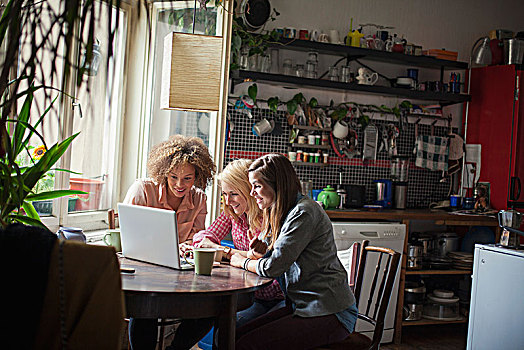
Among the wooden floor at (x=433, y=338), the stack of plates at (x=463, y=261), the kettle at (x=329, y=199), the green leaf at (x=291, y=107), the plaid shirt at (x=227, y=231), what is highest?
the green leaf at (x=291, y=107)

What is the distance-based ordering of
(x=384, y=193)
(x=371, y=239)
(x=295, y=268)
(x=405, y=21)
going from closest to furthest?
(x=295, y=268)
(x=371, y=239)
(x=384, y=193)
(x=405, y=21)

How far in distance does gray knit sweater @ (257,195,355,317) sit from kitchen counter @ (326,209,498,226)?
1.64 meters

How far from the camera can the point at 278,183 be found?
2.42m

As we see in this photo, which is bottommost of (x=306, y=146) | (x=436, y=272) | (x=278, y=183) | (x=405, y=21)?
(x=436, y=272)

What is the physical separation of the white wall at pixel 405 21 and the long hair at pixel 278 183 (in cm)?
203

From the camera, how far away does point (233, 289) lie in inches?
78.7

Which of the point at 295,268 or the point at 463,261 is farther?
the point at 463,261

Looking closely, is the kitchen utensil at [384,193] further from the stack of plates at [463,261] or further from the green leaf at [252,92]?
the green leaf at [252,92]

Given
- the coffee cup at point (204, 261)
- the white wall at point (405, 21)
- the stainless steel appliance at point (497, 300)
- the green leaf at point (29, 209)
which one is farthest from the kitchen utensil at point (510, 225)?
the green leaf at point (29, 209)

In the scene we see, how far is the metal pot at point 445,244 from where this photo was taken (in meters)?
4.52

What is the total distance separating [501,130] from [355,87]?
1.31 meters

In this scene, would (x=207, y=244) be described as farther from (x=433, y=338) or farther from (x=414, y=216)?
(x=433, y=338)

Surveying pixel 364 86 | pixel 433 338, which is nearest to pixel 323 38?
pixel 364 86

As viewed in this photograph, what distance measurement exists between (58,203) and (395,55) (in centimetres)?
283
